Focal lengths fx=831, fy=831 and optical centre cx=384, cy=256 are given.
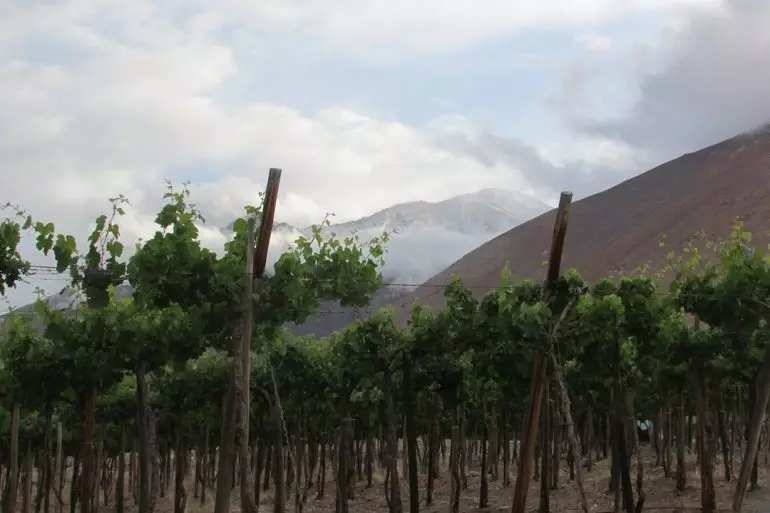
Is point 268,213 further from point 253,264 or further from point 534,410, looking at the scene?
point 534,410

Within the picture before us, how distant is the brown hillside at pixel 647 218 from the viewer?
324 feet

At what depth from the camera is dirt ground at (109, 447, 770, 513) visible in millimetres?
18766

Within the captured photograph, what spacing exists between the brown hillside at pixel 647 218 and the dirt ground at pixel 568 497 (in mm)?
54603

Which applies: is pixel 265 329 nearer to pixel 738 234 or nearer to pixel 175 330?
pixel 175 330

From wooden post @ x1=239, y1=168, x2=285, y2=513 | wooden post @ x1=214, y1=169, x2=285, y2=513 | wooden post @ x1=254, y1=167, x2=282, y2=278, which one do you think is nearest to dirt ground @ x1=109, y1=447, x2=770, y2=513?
wooden post @ x1=214, y1=169, x2=285, y2=513

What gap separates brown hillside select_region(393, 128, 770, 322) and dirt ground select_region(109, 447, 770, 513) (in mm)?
54603

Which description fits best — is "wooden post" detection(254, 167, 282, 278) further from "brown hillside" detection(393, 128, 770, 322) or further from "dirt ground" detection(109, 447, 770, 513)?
"brown hillside" detection(393, 128, 770, 322)

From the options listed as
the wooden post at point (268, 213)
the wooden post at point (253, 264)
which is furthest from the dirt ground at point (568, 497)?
the wooden post at point (268, 213)

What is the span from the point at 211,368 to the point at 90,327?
7.11 m

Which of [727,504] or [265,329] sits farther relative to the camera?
[727,504]

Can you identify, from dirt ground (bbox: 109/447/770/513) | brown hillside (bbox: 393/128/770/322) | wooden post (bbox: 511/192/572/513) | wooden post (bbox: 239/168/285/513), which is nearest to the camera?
wooden post (bbox: 239/168/285/513)

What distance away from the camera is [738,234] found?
46.0 ft

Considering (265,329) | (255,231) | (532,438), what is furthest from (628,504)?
(255,231)

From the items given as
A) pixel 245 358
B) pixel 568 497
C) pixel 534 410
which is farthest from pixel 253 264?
pixel 568 497
